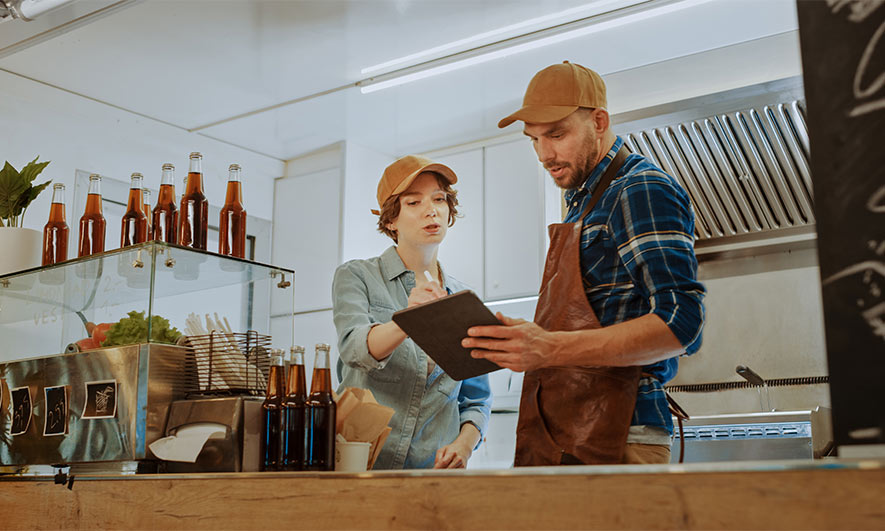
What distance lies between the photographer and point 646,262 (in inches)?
55.9

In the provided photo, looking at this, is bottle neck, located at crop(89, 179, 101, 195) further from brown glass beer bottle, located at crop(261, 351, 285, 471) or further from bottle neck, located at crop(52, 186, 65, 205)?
brown glass beer bottle, located at crop(261, 351, 285, 471)

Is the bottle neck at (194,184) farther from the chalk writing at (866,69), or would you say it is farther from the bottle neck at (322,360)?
the chalk writing at (866,69)

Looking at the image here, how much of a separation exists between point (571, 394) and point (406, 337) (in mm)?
453

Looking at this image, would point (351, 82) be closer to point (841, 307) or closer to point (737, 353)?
point (737, 353)

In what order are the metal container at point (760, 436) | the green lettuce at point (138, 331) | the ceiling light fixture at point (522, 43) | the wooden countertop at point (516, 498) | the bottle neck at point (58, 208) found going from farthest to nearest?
the ceiling light fixture at point (522, 43) → the metal container at point (760, 436) → the bottle neck at point (58, 208) → the green lettuce at point (138, 331) → the wooden countertop at point (516, 498)

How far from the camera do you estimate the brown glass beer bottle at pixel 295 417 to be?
1553 mm

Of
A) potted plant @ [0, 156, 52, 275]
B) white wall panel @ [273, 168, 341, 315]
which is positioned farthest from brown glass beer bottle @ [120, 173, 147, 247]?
white wall panel @ [273, 168, 341, 315]

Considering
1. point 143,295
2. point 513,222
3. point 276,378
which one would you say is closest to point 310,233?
point 513,222

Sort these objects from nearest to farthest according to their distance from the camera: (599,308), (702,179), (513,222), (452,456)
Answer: (599,308) → (452,456) → (702,179) → (513,222)

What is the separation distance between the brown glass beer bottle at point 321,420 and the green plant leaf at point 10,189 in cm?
140

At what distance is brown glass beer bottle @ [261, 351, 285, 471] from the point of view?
1597 mm

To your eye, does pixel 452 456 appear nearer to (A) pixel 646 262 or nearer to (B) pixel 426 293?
(B) pixel 426 293

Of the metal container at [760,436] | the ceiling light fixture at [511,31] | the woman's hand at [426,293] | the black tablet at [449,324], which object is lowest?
the metal container at [760,436]

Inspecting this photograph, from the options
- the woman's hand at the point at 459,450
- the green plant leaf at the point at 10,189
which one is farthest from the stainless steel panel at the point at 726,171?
the green plant leaf at the point at 10,189
